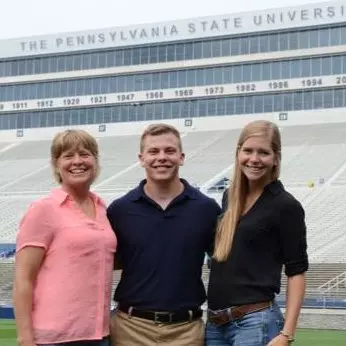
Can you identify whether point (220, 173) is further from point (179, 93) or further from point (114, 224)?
point (114, 224)

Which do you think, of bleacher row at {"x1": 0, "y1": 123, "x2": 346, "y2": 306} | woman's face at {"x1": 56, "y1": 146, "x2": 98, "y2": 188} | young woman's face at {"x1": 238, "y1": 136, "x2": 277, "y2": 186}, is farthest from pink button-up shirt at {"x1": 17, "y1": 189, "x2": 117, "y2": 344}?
bleacher row at {"x1": 0, "y1": 123, "x2": 346, "y2": 306}

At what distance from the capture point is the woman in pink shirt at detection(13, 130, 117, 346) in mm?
3557

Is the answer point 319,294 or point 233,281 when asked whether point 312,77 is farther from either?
point 233,281

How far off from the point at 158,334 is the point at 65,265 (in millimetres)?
573

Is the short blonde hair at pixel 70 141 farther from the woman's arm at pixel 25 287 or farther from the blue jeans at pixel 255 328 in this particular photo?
the blue jeans at pixel 255 328

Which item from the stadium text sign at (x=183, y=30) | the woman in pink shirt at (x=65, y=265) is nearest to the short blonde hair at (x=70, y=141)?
the woman in pink shirt at (x=65, y=265)

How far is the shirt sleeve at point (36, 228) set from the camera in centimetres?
A: 355

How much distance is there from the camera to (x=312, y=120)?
39.9m

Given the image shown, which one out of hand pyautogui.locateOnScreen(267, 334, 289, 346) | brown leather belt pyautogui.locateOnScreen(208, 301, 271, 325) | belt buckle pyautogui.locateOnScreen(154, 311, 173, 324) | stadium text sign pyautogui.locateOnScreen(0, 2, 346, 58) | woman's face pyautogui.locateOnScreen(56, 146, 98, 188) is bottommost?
hand pyautogui.locateOnScreen(267, 334, 289, 346)

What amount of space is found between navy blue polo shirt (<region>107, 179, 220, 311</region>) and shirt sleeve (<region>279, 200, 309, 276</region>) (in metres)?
0.36

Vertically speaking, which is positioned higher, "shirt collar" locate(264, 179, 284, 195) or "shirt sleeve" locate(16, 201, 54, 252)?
"shirt collar" locate(264, 179, 284, 195)

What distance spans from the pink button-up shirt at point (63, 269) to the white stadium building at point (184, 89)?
3002 cm

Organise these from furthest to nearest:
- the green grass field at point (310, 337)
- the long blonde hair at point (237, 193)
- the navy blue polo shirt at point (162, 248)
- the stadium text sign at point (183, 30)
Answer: the stadium text sign at point (183, 30) → the green grass field at point (310, 337) → the navy blue polo shirt at point (162, 248) → the long blonde hair at point (237, 193)

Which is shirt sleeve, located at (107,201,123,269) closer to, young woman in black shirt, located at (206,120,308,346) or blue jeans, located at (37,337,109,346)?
blue jeans, located at (37,337,109,346)
